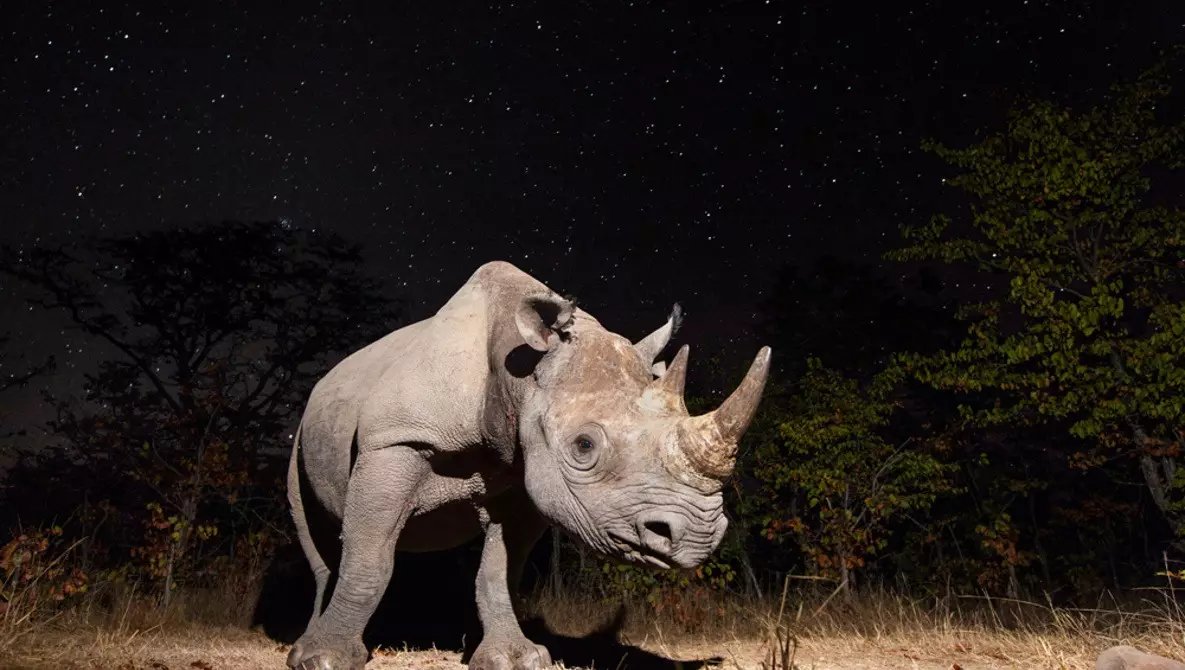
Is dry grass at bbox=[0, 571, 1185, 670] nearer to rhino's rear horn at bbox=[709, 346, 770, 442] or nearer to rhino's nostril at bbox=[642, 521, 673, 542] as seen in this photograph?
rhino's nostril at bbox=[642, 521, 673, 542]

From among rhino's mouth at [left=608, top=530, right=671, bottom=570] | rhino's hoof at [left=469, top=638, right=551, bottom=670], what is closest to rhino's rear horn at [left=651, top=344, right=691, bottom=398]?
rhino's mouth at [left=608, top=530, right=671, bottom=570]

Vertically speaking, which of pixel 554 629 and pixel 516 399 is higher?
pixel 516 399

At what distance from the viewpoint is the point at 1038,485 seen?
1587 cm

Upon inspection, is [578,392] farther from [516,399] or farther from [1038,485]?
[1038,485]

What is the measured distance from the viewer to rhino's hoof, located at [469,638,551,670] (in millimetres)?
5524

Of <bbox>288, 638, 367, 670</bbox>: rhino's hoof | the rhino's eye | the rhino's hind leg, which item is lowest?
<bbox>288, 638, 367, 670</bbox>: rhino's hoof

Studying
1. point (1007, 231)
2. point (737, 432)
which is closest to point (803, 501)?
point (1007, 231)

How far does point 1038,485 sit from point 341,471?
44.8ft

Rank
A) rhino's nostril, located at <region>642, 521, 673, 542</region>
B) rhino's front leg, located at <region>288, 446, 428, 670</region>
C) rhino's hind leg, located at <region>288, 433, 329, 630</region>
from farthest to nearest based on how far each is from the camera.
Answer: rhino's hind leg, located at <region>288, 433, 329, 630</region>, rhino's front leg, located at <region>288, 446, 428, 670</region>, rhino's nostril, located at <region>642, 521, 673, 542</region>

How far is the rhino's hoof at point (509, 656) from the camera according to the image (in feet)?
18.1

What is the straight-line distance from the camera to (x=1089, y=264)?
34.2 feet

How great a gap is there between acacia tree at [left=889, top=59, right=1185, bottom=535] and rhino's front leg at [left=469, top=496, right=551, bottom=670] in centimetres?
638

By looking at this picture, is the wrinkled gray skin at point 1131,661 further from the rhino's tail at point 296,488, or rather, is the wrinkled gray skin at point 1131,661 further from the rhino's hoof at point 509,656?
the rhino's tail at point 296,488

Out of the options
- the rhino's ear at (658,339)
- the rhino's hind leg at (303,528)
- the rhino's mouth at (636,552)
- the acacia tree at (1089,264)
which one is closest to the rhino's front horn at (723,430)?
the rhino's mouth at (636,552)
